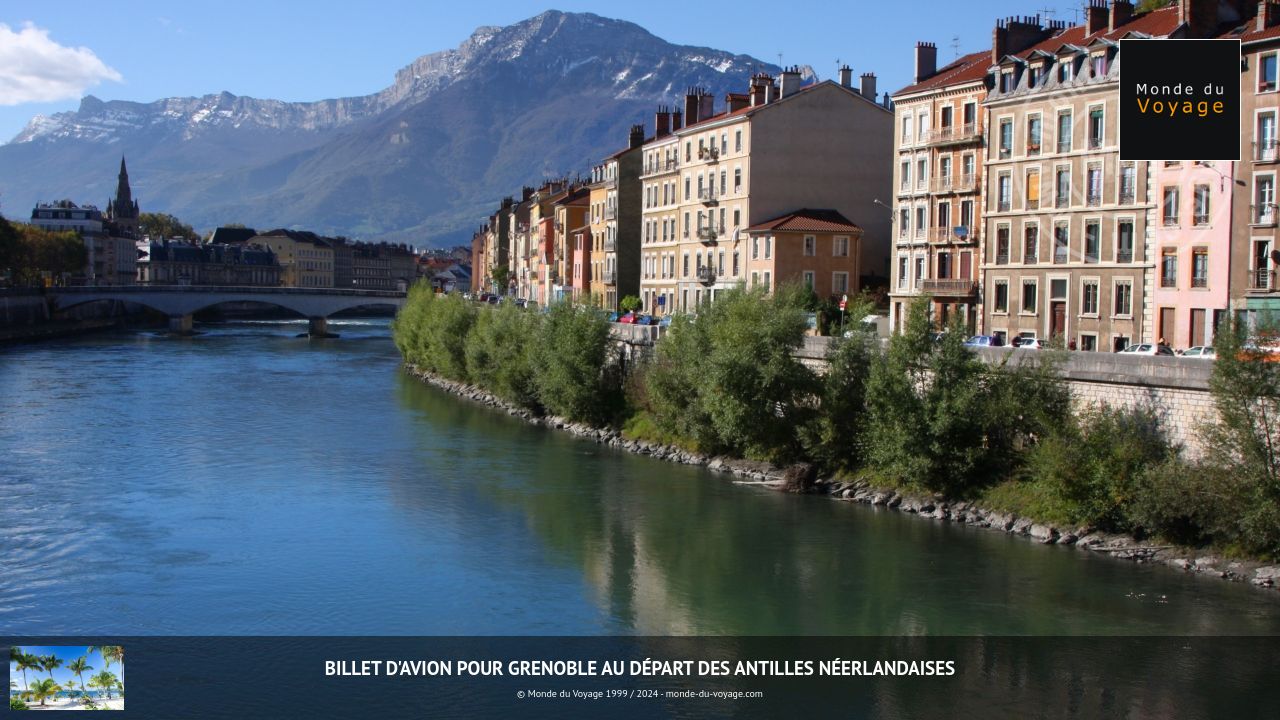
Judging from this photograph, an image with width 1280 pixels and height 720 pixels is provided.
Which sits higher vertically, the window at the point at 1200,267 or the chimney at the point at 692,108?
the chimney at the point at 692,108

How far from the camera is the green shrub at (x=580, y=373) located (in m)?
46.3

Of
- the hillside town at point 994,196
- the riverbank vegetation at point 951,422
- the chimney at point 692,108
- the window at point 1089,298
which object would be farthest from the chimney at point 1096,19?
the chimney at point 692,108

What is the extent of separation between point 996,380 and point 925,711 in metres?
13.7

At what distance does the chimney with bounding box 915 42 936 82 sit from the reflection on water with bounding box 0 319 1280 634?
2076 cm

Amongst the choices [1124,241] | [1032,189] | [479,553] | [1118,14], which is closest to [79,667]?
[479,553]

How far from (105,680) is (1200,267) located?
104 feet

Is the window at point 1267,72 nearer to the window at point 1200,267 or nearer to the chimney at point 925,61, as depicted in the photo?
the window at point 1200,267

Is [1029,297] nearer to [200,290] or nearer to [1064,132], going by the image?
[1064,132]

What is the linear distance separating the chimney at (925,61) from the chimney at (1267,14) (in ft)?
51.0

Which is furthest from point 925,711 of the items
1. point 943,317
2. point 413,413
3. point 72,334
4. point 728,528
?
point 72,334

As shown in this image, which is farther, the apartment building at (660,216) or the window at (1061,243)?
the apartment building at (660,216)

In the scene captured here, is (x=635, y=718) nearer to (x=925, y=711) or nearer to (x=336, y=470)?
(x=925, y=711)

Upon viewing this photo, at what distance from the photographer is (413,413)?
170 feet

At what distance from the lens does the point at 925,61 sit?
50.7 metres
